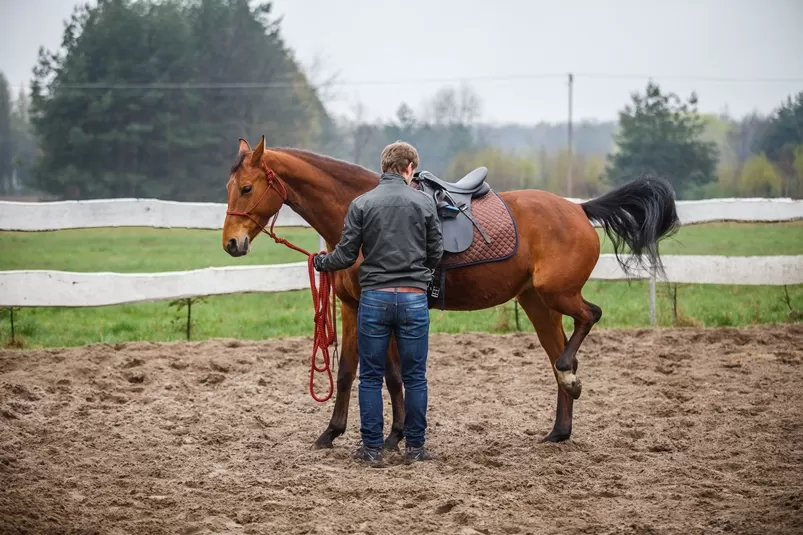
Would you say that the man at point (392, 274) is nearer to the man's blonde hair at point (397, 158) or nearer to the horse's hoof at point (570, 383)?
the man's blonde hair at point (397, 158)

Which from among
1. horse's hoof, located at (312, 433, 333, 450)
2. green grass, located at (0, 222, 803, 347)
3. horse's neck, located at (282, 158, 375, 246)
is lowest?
horse's hoof, located at (312, 433, 333, 450)

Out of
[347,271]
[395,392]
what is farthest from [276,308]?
[347,271]

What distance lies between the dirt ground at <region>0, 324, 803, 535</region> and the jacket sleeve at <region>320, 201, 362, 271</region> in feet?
3.87

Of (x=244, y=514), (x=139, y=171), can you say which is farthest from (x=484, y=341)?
(x=139, y=171)

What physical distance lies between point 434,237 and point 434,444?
1418 millimetres

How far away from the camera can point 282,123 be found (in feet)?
95.2

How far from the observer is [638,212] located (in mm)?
6016

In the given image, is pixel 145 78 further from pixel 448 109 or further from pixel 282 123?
pixel 448 109

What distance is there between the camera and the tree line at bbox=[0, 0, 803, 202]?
83.8ft

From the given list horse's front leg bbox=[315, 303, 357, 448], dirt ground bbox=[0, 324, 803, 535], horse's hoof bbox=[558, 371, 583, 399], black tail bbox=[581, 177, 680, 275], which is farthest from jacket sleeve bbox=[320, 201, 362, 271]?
black tail bbox=[581, 177, 680, 275]

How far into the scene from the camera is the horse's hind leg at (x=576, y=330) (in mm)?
5402

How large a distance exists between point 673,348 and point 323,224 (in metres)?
4.29

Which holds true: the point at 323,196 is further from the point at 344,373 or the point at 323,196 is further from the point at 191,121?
the point at 191,121

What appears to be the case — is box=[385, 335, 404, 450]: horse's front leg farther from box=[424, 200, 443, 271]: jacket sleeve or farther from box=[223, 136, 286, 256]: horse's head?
box=[223, 136, 286, 256]: horse's head
